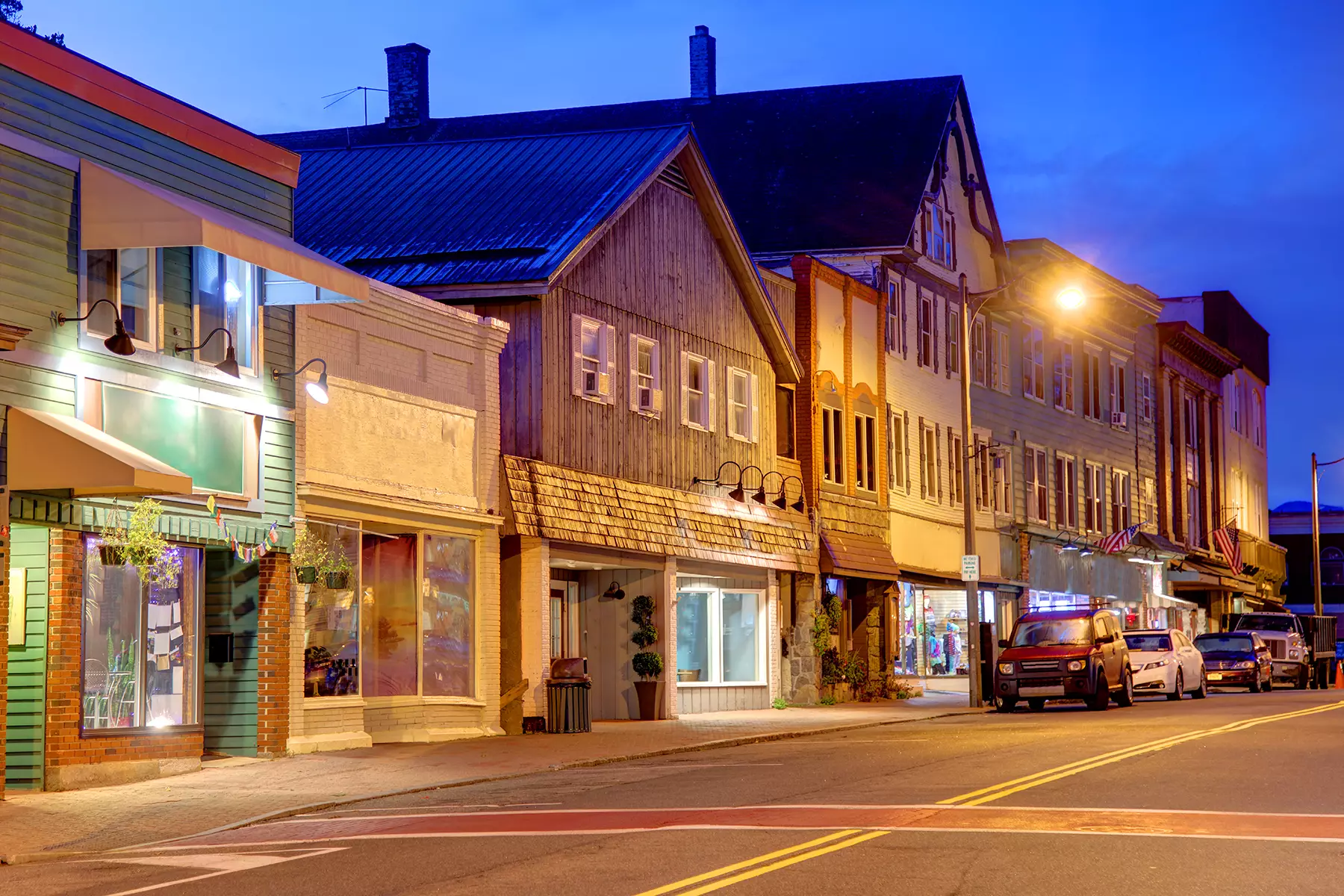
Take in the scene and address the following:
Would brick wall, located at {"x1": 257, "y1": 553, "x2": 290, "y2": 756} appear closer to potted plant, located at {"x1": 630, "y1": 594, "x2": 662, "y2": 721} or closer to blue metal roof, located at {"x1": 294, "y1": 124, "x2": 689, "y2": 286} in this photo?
blue metal roof, located at {"x1": 294, "y1": 124, "x2": 689, "y2": 286}

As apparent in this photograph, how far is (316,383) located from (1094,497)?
Result: 3820 cm

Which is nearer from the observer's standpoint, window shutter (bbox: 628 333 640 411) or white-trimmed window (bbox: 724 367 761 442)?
window shutter (bbox: 628 333 640 411)

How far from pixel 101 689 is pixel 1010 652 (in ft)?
61.3

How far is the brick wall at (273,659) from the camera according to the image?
21844 millimetres

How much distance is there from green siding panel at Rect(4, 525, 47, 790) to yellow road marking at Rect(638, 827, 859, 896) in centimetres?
858

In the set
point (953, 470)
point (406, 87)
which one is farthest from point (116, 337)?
point (406, 87)

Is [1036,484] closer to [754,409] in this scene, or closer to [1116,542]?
[1116,542]

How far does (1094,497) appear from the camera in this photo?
186 ft

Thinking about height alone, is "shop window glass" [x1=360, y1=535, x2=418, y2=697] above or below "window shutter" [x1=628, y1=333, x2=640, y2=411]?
below

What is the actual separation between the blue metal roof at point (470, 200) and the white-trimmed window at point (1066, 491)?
80.5 feet

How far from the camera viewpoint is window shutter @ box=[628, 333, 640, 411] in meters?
30.7

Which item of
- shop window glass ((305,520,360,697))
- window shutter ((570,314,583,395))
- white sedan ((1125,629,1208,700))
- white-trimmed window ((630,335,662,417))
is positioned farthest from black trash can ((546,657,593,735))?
white sedan ((1125,629,1208,700))

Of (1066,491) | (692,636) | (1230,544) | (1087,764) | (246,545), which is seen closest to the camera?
(1087,764)

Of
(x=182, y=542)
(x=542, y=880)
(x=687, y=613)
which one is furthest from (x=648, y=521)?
(x=542, y=880)
